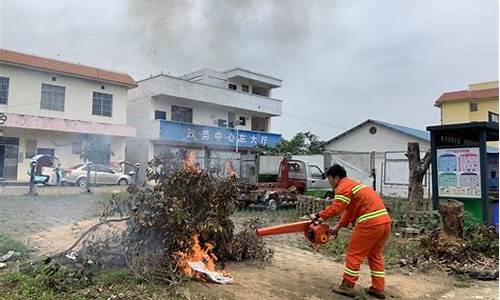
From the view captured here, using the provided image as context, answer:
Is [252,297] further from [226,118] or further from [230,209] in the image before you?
[226,118]

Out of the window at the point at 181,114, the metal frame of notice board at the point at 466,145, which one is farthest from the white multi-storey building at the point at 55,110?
the metal frame of notice board at the point at 466,145

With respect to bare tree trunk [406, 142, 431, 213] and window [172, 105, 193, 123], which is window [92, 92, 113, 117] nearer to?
window [172, 105, 193, 123]

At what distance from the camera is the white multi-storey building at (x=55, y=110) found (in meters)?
21.6

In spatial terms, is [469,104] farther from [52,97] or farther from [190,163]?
[190,163]

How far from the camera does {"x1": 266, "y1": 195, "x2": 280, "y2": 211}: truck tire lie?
44.3 feet

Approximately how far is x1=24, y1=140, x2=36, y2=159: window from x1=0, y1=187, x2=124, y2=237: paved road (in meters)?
9.71

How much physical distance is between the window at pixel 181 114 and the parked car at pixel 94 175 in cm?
745

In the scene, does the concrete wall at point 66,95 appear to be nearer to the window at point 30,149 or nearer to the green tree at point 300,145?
the window at point 30,149

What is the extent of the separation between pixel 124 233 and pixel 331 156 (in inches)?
603

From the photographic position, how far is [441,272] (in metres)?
6.61

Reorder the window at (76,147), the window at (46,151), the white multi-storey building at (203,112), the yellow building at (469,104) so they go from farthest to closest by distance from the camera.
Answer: the yellow building at (469,104) → the window at (76,147) → the window at (46,151) → the white multi-storey building at (203,112)

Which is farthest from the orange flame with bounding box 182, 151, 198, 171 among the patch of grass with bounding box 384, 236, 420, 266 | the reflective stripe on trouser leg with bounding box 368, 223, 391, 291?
the patch of grass with bounding box 384, 236, 420, 266

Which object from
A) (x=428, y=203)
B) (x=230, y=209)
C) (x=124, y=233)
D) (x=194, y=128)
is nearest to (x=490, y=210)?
(x=428, y=203)

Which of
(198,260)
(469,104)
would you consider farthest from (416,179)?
(469,104)
